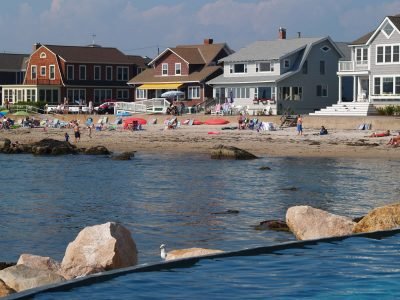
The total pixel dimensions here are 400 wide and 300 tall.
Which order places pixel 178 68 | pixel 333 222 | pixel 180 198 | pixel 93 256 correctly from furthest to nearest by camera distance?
pixel 178 68 < pixel 180 198 < pixel 333 222 < pixel 93 256

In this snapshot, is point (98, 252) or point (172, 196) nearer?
point (98, 252)

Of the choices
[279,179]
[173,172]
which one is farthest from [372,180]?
[173,172]

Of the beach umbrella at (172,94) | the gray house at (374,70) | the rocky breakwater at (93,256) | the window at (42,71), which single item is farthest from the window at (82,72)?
the rocky breakwater at (93,256)

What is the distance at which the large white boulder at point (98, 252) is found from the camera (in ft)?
42.0

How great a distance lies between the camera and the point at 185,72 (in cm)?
8175

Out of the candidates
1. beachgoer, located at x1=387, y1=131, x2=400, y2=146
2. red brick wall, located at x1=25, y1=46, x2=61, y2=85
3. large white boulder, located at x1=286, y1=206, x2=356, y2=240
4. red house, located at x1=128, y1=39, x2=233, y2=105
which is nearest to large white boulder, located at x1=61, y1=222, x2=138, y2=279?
large white boulder, located at x1=286, y1=206, x2=356, y2=240

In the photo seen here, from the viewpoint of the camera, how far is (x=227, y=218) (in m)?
23.1

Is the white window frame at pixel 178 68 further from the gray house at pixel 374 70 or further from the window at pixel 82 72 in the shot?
the gray house at pixel 374 70

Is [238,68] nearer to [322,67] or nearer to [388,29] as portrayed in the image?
[322,67]

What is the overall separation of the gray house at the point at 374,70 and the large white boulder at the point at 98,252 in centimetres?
4779

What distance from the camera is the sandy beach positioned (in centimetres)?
4569

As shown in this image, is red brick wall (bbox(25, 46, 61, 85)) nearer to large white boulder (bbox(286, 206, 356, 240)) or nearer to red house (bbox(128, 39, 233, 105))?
red house (bbox(128, 39, 233, 105))

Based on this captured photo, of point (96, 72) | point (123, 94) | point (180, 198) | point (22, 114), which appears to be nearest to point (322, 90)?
point (22, 114)

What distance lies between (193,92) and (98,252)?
6770cm
